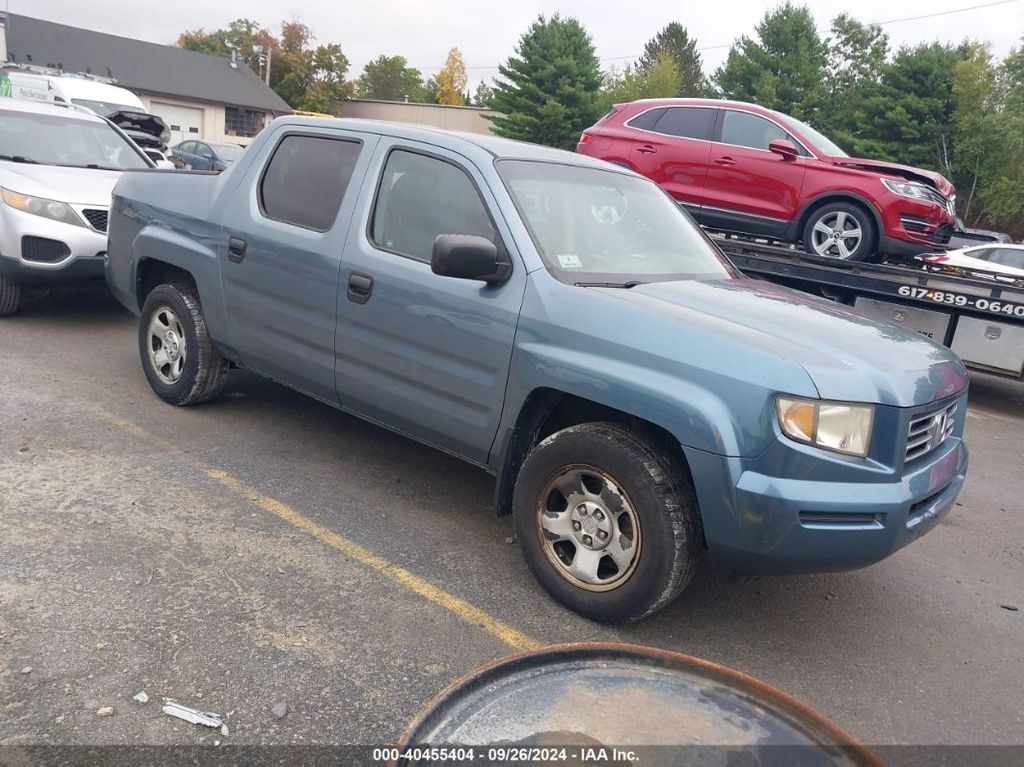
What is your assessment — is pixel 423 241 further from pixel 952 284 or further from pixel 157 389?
pixel 952 284

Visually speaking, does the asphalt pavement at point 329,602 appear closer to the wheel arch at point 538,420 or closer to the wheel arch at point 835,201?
the wheel arch at point 538,420

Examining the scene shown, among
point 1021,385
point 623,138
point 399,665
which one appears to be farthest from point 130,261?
point 1021,385

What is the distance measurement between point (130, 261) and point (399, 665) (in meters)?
3.84

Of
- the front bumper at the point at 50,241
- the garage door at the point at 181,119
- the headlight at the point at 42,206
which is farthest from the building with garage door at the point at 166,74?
the front bumper at the point at 50,241

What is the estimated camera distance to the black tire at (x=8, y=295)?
23.6 ft

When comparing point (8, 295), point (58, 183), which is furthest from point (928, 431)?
point (8, 295)

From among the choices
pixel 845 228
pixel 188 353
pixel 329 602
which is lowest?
pixel 329 602

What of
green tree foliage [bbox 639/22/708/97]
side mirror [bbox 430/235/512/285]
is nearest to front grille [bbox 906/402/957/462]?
side mirror [bbox 430/235/512/285]

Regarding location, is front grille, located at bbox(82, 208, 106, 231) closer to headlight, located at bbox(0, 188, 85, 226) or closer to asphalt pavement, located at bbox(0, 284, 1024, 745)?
headlight, located at bbox(0, 188, 85, 226)

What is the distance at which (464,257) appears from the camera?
342 centimetres

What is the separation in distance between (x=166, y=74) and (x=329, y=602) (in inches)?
2004

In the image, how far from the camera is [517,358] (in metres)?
3.49

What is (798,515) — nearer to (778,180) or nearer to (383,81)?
(778,180)

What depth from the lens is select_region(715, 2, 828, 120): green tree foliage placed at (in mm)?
47406
